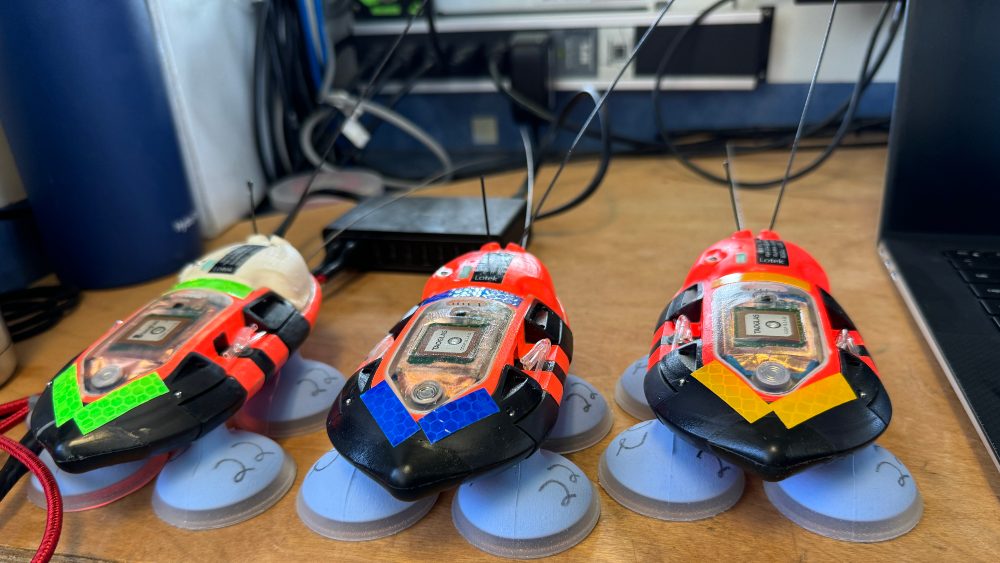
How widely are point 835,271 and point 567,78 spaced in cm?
46

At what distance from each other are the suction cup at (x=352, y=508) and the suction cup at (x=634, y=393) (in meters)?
0.13

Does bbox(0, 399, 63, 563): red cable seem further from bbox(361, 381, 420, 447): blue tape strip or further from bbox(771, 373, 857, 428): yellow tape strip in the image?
bbox(771, 373, 857, 428): yellow tape strip

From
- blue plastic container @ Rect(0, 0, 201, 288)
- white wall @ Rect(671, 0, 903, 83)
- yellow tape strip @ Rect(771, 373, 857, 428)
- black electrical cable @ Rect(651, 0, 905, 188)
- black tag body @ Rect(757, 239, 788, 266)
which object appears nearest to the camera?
yellow tape strip @ Rect(771, 373, 857, 428)

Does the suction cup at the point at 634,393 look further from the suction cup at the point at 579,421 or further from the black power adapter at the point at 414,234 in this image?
the black power adapter at the point at 414,234

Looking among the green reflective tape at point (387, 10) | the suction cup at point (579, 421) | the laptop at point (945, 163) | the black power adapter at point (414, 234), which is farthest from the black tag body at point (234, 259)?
the green reflective tape at point (387, 10)

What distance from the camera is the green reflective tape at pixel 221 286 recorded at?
41cm

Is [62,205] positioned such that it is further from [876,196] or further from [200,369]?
[876,196]

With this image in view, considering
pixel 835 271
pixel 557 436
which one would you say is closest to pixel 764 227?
→ pixel 835 271

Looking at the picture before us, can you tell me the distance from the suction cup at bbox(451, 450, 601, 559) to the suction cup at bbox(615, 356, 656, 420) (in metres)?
0.08

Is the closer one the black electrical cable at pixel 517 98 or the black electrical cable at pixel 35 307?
the black electrical cable at pixel 35 307

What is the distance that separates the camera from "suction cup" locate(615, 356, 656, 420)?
40cm

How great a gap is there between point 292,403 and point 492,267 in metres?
0.15

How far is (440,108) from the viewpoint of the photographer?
3.10 ft

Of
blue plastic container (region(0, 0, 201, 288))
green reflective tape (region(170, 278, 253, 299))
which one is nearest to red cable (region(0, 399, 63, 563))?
green reflective tape (region(170, 278, 253, 299))
